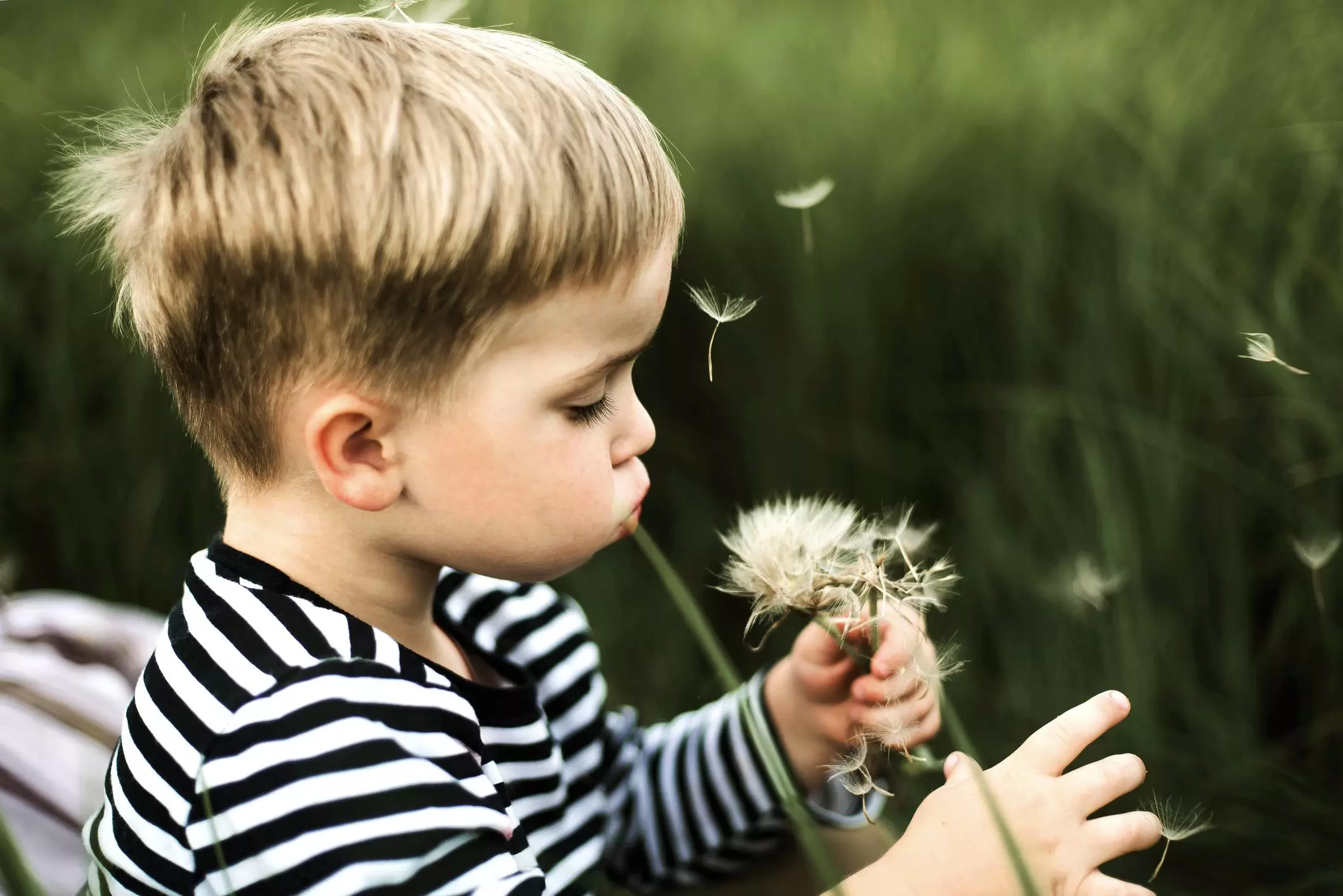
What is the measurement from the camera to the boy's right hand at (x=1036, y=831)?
876 mm

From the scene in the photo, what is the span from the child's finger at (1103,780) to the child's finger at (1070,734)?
0.05ft

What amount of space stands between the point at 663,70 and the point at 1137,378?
1.02 m

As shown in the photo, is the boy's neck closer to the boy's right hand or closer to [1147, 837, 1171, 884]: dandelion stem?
the boy's right hand

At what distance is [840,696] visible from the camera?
1.22 meters

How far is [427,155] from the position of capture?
0.90m

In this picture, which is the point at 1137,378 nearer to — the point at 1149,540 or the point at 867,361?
the point at 1149,540

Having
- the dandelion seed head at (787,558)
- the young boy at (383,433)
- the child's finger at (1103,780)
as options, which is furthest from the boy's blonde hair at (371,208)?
Answer: the child's finger at (1103,780)

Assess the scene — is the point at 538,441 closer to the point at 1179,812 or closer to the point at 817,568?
the point at 817,568

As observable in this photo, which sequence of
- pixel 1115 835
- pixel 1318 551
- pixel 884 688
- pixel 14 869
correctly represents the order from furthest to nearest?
pixel 1318 551 < pixel 884 688 < pixel 1115 835 < pixel 14 869

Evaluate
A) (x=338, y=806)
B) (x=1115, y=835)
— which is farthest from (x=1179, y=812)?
(x=338, y=806)

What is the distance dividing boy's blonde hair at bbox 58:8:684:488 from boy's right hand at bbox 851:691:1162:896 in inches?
18.1

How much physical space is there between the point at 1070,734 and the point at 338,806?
50 cm

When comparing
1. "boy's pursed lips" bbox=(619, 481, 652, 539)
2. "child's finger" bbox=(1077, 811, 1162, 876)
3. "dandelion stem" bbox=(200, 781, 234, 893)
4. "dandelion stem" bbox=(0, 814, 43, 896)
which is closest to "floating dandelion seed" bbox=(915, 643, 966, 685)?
"child's finger" bbox=(1077, 811, 1162, 876)

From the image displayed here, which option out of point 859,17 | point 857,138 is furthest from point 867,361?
point 859,17
